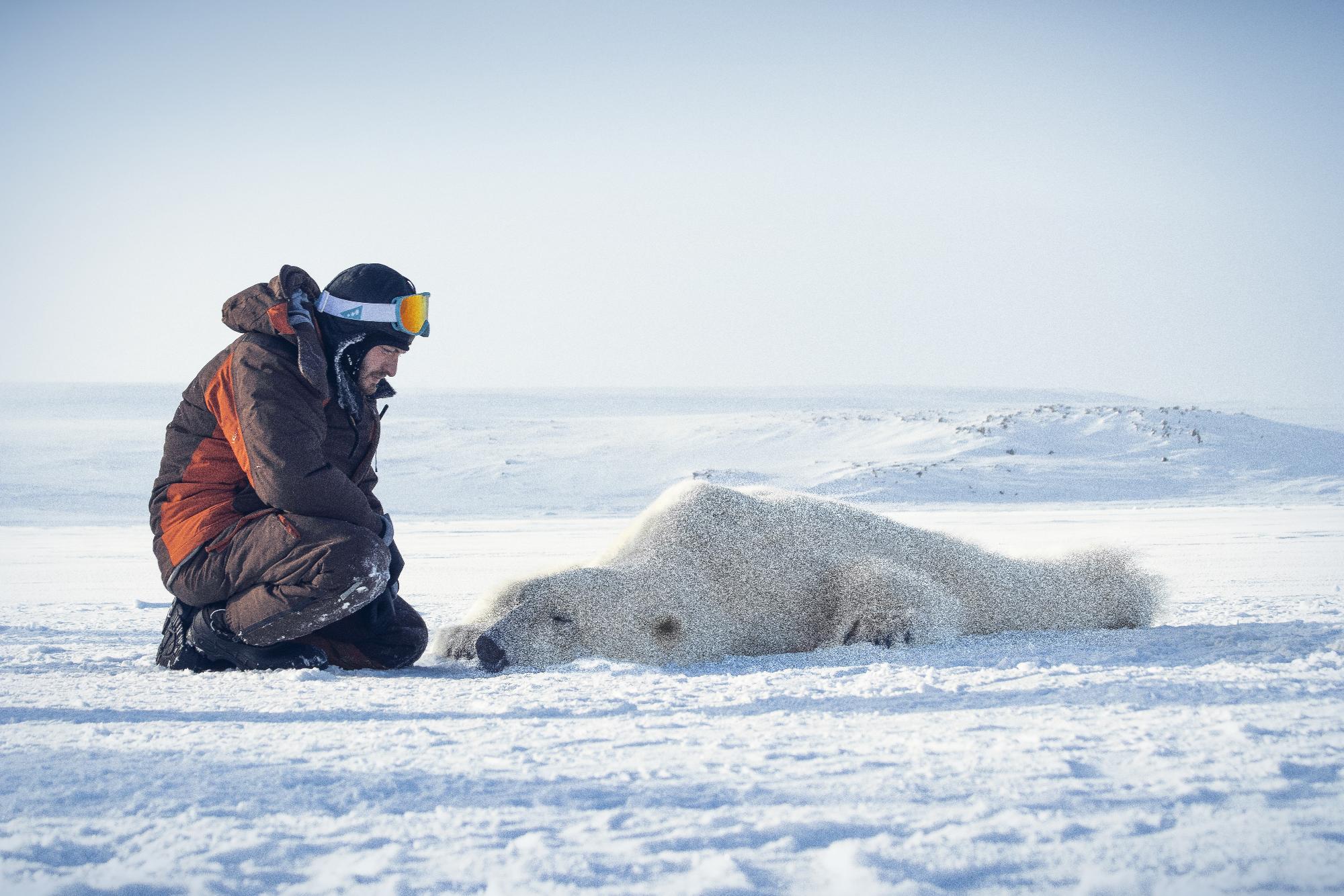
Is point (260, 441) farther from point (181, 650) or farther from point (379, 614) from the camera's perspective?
point (181, 650)

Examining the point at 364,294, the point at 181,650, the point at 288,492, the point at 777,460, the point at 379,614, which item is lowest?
the point at 777,460

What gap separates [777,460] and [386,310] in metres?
16.9

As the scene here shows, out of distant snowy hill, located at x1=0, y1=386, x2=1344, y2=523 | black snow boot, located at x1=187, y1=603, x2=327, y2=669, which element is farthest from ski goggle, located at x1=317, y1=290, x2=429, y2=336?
distant snowy hill, located at x1=0, y1=386, x2=1344, y2=523

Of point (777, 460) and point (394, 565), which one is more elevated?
point (394, 565)

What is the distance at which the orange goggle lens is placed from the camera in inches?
145

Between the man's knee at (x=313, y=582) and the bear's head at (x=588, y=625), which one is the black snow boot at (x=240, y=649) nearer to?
the man's knee at (x=313, y=582)

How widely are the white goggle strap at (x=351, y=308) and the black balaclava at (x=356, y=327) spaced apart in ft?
0.04

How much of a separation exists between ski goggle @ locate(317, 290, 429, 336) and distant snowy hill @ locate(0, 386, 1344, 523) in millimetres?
11031

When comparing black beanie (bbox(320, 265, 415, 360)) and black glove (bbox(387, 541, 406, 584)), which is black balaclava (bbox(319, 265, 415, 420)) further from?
black glove (bbox(387, 541, 406, 584))

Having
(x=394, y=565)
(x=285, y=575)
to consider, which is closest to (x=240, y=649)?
(x=285, y=575)

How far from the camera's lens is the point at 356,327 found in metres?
3.68

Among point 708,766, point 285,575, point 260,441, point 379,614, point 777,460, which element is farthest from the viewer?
point 777,460

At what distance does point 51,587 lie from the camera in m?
6.57

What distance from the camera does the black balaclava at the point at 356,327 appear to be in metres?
3.67
